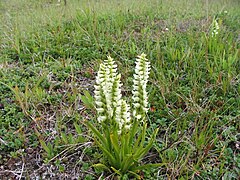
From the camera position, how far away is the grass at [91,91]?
2533 mm

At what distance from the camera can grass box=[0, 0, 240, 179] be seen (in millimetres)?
2533

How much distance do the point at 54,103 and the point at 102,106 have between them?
59.9 inches

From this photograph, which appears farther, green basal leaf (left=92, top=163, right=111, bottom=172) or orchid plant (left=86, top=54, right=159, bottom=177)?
green basal leaf (left=92, top=163, right=111, bottom=172)

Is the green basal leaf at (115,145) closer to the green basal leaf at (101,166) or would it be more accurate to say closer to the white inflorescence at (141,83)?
the green basal leaf at (101,166)

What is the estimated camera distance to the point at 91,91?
12.0 ft

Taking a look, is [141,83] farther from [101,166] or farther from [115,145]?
[101,166]

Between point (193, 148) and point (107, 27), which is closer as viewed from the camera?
point (193, 148)

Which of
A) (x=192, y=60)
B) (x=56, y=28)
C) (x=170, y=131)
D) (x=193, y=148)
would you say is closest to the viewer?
(x=193, y=148)

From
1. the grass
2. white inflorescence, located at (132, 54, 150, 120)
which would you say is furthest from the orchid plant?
the grass

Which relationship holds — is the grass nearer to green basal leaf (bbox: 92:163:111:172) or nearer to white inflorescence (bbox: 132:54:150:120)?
green basal leaf (bbox: 92:163:111:172)

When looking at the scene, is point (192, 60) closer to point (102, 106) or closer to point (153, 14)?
point (102, 106)

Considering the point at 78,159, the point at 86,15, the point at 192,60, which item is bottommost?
the point at 78,159

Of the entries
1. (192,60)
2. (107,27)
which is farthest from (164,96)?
→ (107,27)

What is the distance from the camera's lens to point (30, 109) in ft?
10.8
